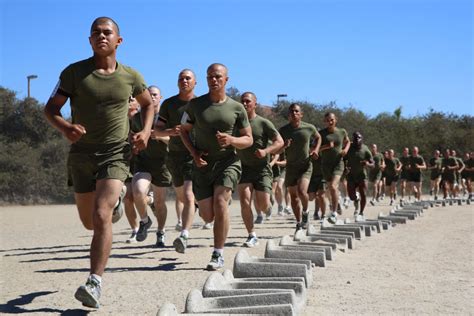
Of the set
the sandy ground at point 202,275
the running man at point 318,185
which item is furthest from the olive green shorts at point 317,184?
the sandy ground at point 202,275

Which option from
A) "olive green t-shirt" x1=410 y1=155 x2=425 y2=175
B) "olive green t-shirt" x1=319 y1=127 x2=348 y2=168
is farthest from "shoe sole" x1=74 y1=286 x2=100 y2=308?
"olive green t-shirt" x1=410 y1=155 x2=425 y2=175

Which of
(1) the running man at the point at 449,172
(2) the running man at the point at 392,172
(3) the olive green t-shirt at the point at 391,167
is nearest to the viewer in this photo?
(2) the running man at the point at 392,172

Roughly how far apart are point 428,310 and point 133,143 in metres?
2.68

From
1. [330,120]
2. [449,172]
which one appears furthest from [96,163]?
[449,172]

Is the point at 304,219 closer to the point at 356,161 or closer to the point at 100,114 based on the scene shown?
the point at 356,161

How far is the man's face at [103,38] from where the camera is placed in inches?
220

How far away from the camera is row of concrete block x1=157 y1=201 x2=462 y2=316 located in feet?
14.9

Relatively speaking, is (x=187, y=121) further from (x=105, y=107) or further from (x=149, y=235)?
(x=149, y=235)

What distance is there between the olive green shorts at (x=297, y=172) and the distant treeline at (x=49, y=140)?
19.9m

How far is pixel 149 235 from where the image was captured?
12.0 m

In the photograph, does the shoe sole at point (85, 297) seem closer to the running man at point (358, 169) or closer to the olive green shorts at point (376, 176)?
the running man at point (358, 169)

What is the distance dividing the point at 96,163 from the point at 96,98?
0.54 meters

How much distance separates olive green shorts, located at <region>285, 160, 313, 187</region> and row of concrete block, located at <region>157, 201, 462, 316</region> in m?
1.67

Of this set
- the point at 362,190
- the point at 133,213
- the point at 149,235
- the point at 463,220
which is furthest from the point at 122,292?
the point at 463,220
